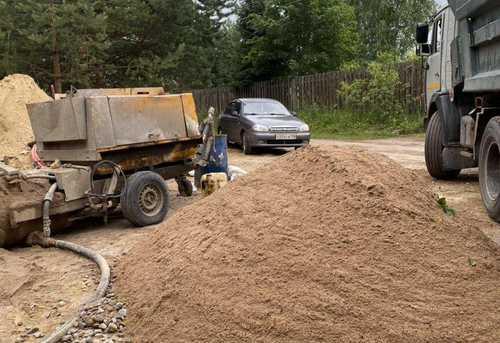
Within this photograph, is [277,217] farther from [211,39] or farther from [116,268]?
[211,39]

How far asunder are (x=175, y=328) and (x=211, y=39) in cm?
2450

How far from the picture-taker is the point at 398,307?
3.39 meters

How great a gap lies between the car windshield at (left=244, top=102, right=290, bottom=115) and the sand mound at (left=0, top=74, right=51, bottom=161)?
531cm

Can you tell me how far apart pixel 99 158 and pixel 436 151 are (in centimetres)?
495

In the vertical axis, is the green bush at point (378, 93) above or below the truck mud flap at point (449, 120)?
above

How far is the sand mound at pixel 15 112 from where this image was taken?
13.4m

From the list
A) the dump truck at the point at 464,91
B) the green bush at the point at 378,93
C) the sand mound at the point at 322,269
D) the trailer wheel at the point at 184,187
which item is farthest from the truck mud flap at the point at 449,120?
the green bush at the point at 378,93

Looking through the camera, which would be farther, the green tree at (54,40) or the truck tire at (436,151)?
the green tree at (54,40)

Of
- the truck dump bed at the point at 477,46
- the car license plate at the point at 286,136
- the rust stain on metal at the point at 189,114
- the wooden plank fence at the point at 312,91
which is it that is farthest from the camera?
the wooden plank fence at the point at 312,91

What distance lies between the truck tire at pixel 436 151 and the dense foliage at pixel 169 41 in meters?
12.7

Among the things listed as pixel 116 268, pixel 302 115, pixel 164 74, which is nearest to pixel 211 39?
pixel 164 74

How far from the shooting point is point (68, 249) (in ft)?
19.7

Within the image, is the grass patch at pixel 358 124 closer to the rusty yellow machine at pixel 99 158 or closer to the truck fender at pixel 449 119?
the truck fender at pixel 449 119

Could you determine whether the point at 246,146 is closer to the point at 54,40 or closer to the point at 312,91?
the point at 54,40
